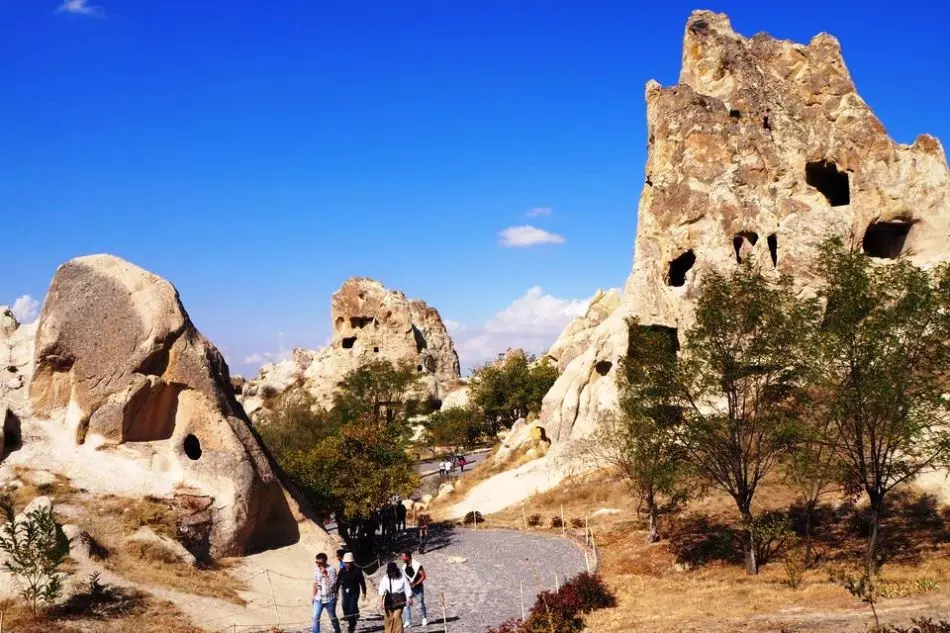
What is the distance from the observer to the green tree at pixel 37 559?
1269 centimetres

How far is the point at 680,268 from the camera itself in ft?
129

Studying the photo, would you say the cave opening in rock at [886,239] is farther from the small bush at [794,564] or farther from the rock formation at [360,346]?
the rock formation at [360,346]

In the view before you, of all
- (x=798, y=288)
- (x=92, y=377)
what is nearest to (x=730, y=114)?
(x=798, y=288)

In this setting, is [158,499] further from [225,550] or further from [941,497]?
[941,497]

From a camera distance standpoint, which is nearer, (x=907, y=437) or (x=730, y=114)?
(x=907, y=437)

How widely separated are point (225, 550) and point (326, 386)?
4810cm

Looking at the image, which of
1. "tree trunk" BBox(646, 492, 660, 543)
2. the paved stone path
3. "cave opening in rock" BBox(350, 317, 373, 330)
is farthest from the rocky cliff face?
"cave opening in rock" BBox(350, 317, 373, 330)

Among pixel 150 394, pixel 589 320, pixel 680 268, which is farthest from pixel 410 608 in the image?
pixel 589 320

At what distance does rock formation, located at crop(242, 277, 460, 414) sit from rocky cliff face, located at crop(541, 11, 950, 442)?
29.0 metres

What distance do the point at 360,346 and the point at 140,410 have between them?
47.7 m

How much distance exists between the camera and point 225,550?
59.5 feet

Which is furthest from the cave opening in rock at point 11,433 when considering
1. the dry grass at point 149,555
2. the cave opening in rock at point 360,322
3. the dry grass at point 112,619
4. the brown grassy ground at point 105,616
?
the cave opening in rock at point 360,322

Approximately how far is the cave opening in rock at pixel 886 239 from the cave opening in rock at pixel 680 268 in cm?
799

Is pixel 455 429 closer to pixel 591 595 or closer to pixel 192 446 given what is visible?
pixel 192 446
